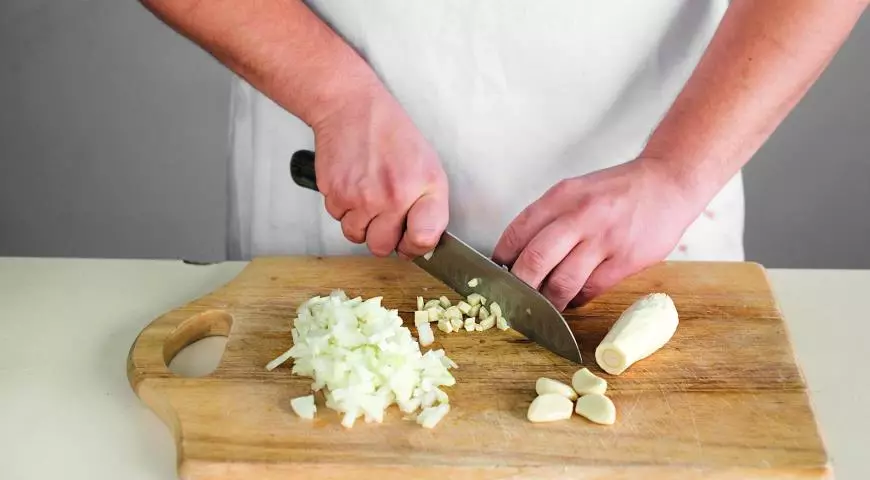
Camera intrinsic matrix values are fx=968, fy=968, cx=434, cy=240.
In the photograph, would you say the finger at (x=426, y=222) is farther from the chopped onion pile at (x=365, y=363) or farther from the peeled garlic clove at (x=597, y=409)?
the peeled garlic clove at (x=597, y=409)

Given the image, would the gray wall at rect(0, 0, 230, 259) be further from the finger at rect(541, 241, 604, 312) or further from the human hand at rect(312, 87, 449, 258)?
the finger at rect(541, 241, 604, 312)

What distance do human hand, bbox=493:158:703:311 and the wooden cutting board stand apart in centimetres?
8

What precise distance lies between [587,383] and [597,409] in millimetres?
60

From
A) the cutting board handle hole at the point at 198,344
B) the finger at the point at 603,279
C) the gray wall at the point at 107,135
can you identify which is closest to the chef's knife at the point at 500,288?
the finger at the point at 603,279

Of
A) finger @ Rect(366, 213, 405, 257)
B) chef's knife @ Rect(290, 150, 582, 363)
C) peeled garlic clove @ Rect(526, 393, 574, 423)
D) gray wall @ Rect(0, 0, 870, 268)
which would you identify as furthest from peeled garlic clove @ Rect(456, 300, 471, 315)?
gray wall @ Rect(0, 0, 870, 268)

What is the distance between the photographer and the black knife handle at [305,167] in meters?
1.53

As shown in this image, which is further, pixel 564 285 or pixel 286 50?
pixel 286 50

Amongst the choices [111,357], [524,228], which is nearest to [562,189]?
[524,228]

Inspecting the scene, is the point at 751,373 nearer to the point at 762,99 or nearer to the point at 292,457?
the point at 762,99

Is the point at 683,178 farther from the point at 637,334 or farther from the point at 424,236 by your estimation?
the point at 424,236

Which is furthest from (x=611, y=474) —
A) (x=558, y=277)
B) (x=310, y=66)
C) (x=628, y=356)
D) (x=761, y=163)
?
(x=761, y=163)

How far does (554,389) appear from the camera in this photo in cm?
125

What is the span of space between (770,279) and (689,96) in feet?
1.27

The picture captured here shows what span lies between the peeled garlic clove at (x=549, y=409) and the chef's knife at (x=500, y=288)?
0.43 feet
